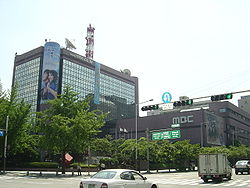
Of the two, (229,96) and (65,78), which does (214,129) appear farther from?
(229,96)

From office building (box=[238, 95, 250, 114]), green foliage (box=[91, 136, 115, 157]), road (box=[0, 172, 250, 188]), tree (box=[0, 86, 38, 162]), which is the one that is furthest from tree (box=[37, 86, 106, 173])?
office building (box=[238, 95, 250, 114])

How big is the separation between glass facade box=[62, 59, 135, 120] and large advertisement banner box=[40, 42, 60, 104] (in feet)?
20.3

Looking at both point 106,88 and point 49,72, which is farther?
point 106,88

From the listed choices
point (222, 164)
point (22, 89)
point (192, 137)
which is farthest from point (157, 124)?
point (222, 164)

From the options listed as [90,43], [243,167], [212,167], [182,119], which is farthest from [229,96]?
[90,43]

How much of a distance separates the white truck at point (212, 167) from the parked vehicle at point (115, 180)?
42.1 ft

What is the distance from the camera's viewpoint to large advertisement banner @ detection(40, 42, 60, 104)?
95562 mm

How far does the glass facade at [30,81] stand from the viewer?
337ft

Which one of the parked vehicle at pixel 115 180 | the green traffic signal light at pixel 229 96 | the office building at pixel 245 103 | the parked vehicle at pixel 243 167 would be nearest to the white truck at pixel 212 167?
the green traffic signal light at pixel 229 96

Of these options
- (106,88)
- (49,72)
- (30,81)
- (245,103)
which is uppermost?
(106,88)

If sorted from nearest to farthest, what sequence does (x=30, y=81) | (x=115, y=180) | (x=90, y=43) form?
(x=115, y=180) < (x=30, y=81) < (x=90, y=43)

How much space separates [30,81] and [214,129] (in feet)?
216

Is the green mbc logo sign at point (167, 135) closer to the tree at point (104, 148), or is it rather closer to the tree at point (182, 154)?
the tree at point (182, 154)

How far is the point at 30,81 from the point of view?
106m
